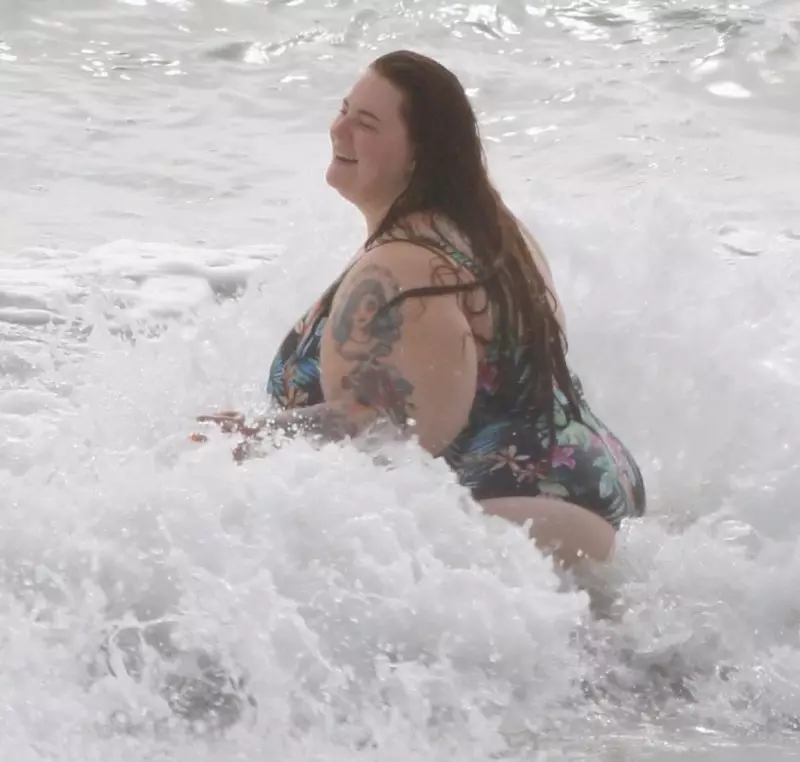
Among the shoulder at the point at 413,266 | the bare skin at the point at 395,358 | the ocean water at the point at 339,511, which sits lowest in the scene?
the ocean water at the point at 339,511

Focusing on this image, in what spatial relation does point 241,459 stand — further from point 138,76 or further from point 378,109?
point 138,76

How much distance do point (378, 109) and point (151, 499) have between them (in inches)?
25.1

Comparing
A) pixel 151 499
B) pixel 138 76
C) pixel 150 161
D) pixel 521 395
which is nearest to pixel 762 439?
pixel 521 395

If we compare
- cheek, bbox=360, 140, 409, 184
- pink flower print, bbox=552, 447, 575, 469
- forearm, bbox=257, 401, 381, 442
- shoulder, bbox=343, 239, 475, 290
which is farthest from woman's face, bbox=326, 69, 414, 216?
pink flower print, bbox=552, 447, 575, 469

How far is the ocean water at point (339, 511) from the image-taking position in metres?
1.66

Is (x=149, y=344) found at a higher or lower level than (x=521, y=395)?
lower

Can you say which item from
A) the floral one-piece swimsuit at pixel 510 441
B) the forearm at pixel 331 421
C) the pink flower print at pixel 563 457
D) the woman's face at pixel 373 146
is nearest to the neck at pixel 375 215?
the woman's face at pixel 373 146

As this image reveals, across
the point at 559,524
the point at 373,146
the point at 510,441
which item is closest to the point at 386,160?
the point at 373,146

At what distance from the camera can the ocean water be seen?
166 centimetres

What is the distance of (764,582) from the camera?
2059 mm

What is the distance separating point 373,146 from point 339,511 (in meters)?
0.53

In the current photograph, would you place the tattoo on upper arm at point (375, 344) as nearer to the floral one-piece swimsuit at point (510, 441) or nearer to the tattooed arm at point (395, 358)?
the tattooed arm at point (395, 358)

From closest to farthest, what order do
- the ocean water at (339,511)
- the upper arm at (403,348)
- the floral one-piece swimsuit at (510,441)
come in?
1. the ocean water at (339,511)
2. the upper arm at (403,348)
3. the floral one-piece swimsuit at (510,441)

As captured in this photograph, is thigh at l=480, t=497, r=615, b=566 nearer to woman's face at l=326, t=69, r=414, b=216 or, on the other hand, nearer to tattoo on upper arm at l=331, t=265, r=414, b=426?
tattoo on upper arm at l=331, t=265, r=414, b=426
